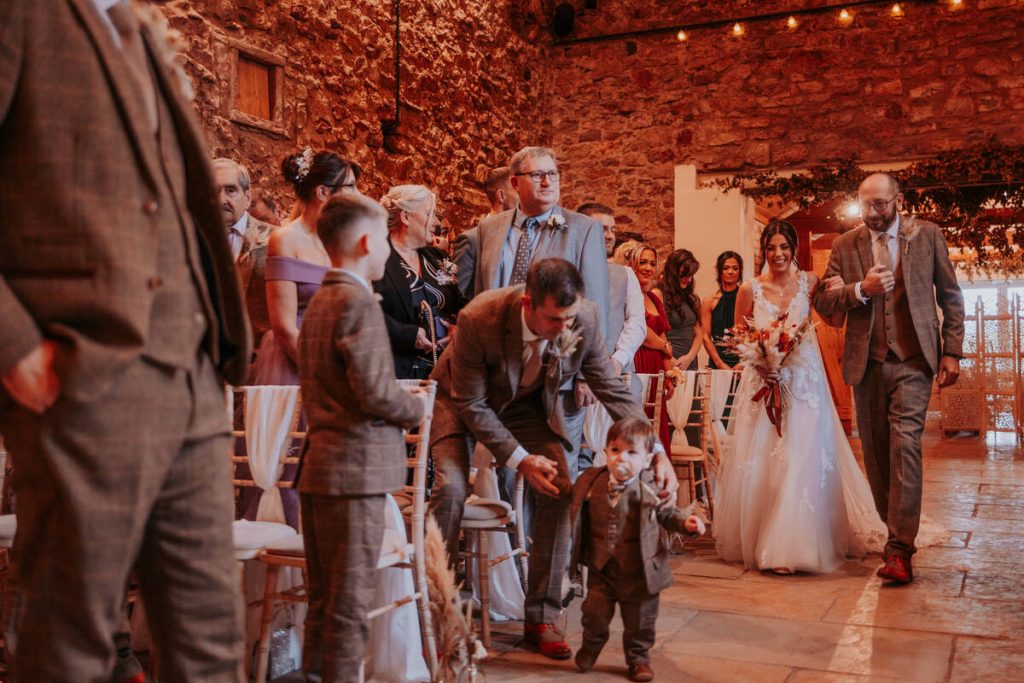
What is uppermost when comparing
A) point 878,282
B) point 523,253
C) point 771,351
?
point 523,253

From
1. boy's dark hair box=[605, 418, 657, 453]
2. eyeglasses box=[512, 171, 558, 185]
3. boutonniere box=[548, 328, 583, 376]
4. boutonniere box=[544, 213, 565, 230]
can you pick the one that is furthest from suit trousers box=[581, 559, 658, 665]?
eyeglasses box=[512, 171, 558, 185]

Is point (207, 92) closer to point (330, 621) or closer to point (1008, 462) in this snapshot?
point (330, 621)

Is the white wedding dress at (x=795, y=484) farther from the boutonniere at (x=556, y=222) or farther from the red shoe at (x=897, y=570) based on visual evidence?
the boutonniere at (x=556, y=222)

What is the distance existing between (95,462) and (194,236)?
1.25ft

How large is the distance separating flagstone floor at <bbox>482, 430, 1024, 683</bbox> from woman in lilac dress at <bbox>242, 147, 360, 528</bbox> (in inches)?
45.8

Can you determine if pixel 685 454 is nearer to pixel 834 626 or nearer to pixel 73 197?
pixel 834 626

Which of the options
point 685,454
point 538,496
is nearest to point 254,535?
point 538,496

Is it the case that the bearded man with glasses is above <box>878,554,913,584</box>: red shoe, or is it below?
above

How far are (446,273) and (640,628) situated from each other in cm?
186

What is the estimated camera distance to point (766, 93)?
10148 millimetres

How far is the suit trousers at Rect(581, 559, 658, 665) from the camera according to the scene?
10.2 feet

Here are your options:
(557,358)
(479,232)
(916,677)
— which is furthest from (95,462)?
(479,232)

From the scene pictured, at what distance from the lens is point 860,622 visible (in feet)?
12.3

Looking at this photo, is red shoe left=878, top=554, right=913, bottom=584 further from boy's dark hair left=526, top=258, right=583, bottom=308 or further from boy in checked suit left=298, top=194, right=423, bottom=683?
boy in checked suit left=298, top=194, right=423, bottom=683
